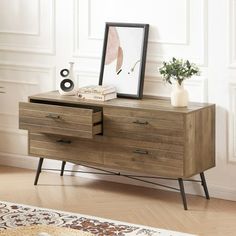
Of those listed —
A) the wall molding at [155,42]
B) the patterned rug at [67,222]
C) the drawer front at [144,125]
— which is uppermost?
the wall molding at [155,42]

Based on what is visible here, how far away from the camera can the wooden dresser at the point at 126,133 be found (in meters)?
5.00

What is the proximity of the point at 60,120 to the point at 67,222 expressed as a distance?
0.87m

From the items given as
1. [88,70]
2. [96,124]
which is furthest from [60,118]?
[88,70]

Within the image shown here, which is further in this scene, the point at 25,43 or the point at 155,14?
the point at 25,43

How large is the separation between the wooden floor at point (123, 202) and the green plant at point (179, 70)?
2.79 feet

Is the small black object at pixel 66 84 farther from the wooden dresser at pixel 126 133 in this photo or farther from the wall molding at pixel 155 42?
the wall molding at pixel 155 42

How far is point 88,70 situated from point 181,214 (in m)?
1.44

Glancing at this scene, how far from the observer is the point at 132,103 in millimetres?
5273

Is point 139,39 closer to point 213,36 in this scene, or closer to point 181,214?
point 213,36

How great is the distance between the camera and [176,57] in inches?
211

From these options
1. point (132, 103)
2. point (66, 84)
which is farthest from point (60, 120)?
point (132, 103)

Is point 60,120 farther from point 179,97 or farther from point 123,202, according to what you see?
point 179,97

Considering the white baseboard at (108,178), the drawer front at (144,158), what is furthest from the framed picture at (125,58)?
the white baseboard at (108,178)

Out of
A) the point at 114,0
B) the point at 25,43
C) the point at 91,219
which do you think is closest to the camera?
the point at 91,219
